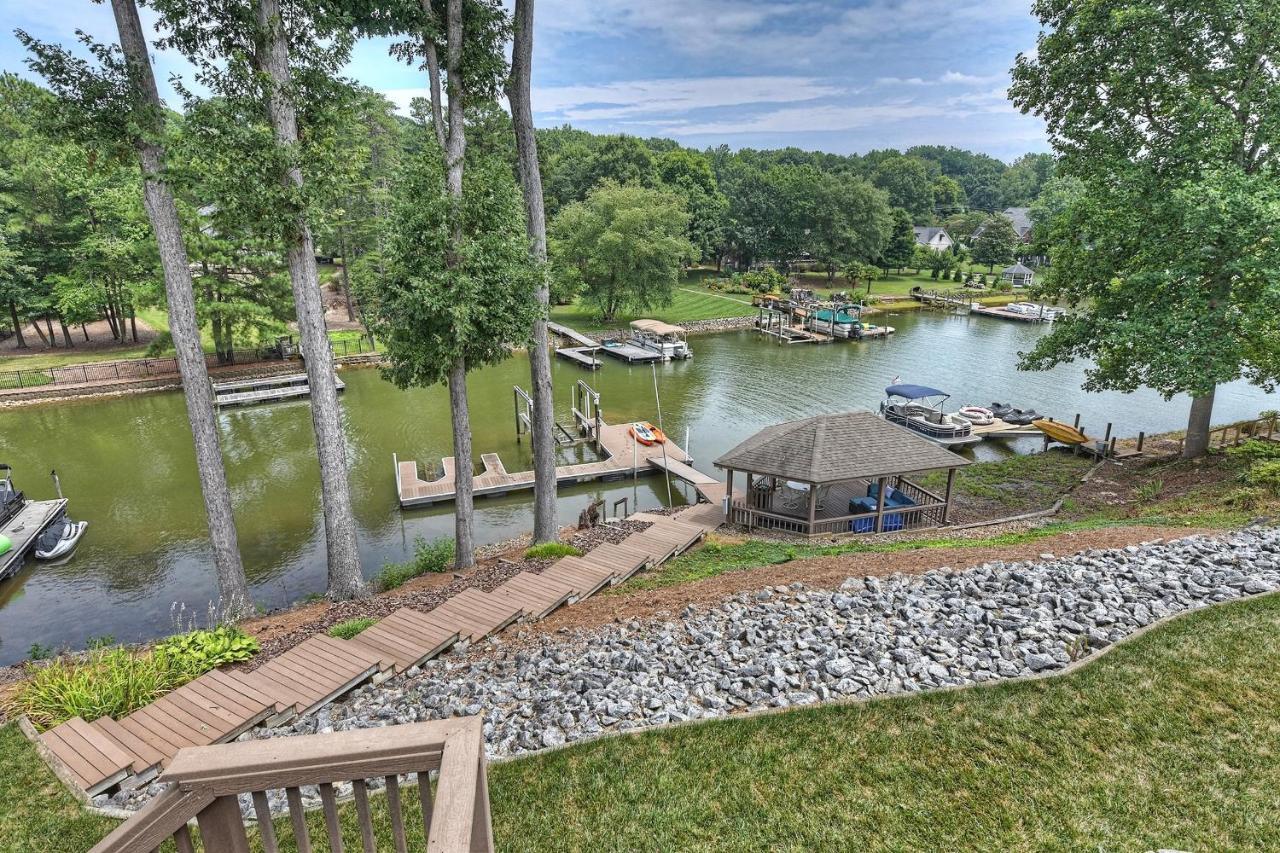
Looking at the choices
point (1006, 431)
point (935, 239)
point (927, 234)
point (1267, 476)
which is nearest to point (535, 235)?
point (1267, 476)

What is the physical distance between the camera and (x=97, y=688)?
22.5ft

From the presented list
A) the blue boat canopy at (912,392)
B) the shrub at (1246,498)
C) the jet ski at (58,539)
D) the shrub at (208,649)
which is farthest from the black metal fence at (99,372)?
the shrub at (1246,498)

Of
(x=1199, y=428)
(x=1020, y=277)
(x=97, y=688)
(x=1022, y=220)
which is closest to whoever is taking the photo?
(x=97, y=688)

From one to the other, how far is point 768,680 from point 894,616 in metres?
1.85

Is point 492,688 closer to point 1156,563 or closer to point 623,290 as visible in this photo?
point 1156,563

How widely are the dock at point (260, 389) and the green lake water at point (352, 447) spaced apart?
0.56 metres

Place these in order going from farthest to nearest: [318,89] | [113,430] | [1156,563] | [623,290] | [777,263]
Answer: [777,263], [623,290], [113,430], [318,89], [1156,563]

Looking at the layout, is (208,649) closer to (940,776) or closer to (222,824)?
(222,824)

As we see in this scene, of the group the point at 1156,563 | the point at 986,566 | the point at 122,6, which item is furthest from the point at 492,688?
the point at 122,6

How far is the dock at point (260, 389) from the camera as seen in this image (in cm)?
2567

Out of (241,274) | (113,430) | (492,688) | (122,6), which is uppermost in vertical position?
(122,6)

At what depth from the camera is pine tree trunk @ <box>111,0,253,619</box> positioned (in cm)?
864

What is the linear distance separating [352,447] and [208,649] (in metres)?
14.3

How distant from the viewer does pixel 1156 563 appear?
7703mm
